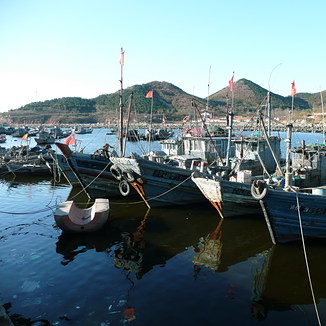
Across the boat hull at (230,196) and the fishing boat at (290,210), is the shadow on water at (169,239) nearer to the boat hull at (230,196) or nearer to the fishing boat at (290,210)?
the boat hull at (230,196)

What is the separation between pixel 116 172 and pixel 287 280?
13325 millimetres

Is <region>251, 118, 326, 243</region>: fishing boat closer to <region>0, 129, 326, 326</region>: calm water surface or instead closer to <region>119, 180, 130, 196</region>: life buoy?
<region>0, 129, 326, 326</region>: calm water surface

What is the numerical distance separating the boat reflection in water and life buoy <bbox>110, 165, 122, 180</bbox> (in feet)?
35.0

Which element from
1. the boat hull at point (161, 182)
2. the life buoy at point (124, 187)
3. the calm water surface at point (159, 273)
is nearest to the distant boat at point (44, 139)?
the calm water surface at point (159, 273)

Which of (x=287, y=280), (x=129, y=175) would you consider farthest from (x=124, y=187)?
(x=287, y=280)

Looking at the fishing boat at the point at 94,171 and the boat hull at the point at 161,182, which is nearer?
the boat hull at the point at 161,182

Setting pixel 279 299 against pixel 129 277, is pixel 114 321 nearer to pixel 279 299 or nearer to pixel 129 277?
pixel 129 277

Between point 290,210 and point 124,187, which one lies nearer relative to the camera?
point 290,210

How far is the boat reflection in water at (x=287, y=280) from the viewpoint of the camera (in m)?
9.30

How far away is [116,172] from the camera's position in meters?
21.1

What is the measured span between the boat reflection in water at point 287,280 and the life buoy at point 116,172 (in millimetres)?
10667

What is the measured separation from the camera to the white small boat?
14398 millimetres

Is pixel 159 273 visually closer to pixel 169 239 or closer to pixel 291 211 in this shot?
pixel 169 239

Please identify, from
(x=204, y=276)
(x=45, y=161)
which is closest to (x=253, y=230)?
(x=204, y=276)
